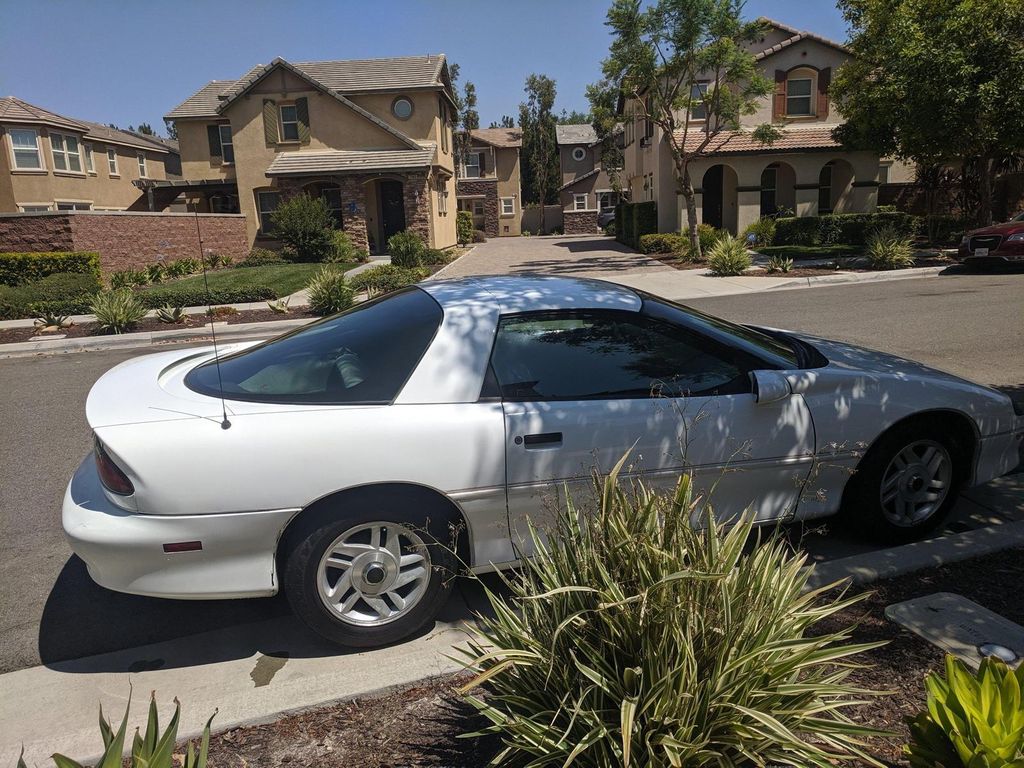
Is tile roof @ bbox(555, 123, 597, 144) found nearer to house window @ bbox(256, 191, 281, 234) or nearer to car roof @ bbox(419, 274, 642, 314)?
house window @ bbox(256, 191, 281, 234)

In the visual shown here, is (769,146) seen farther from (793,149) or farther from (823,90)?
(823,90)

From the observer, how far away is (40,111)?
3139 centimetres

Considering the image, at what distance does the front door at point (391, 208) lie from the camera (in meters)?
31.1

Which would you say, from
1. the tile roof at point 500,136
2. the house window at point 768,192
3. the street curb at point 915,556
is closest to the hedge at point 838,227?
the house window at point 768,192

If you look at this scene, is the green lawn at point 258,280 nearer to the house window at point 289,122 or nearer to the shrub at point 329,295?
the shrub at point 329,295

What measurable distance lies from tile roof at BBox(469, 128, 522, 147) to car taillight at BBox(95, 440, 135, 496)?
1980 inches

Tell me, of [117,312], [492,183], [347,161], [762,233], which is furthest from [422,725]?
[492,183]

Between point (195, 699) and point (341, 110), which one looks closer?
point (195, 699)

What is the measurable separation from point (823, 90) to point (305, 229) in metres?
18.6

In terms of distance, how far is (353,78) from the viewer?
1219 inches

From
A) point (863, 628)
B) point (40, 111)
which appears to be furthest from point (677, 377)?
point (40, 111)

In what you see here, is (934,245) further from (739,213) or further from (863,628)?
(863,628)

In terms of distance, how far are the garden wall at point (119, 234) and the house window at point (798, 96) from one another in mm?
20154

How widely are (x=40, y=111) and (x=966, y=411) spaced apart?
3721cm
